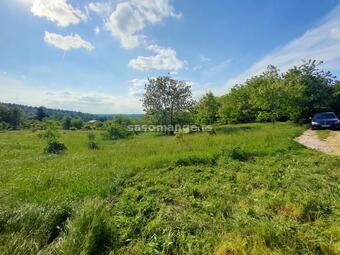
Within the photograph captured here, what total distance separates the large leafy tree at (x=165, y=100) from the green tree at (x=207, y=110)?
13.1ft

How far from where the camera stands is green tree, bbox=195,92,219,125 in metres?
35.2

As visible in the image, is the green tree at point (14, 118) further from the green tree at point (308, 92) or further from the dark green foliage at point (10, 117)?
the green tree at point (308, 92)

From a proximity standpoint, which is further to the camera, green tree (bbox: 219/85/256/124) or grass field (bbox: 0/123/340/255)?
green tree (bbox: 219/85/256/124)

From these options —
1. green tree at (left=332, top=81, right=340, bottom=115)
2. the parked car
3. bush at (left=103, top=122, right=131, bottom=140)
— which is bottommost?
bush at (left=103, top=122, right=131, bottom=140)

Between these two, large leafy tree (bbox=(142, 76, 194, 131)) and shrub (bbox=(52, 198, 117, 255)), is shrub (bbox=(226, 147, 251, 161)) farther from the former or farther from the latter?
large leafy tree (bbox=(142, 76, 194, 131))

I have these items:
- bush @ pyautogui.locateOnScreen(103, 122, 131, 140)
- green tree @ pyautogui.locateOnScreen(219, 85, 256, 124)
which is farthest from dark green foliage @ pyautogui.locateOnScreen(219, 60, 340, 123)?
bush @ pyautogui.locateOnScreen(103, 122, 131, 140)

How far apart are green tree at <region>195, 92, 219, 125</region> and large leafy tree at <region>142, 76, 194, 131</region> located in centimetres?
400

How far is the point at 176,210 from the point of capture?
210 inches

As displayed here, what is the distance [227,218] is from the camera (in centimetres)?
489

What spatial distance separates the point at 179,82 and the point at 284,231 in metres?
29.1

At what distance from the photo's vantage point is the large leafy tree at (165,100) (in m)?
31.7

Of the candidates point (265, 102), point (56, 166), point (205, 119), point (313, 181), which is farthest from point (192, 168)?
point (205, 119)

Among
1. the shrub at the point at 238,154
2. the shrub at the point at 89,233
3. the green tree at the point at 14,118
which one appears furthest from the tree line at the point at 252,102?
the green tree at the point at 14,118

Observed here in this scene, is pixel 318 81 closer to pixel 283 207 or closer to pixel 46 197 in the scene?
pixel 283 207
